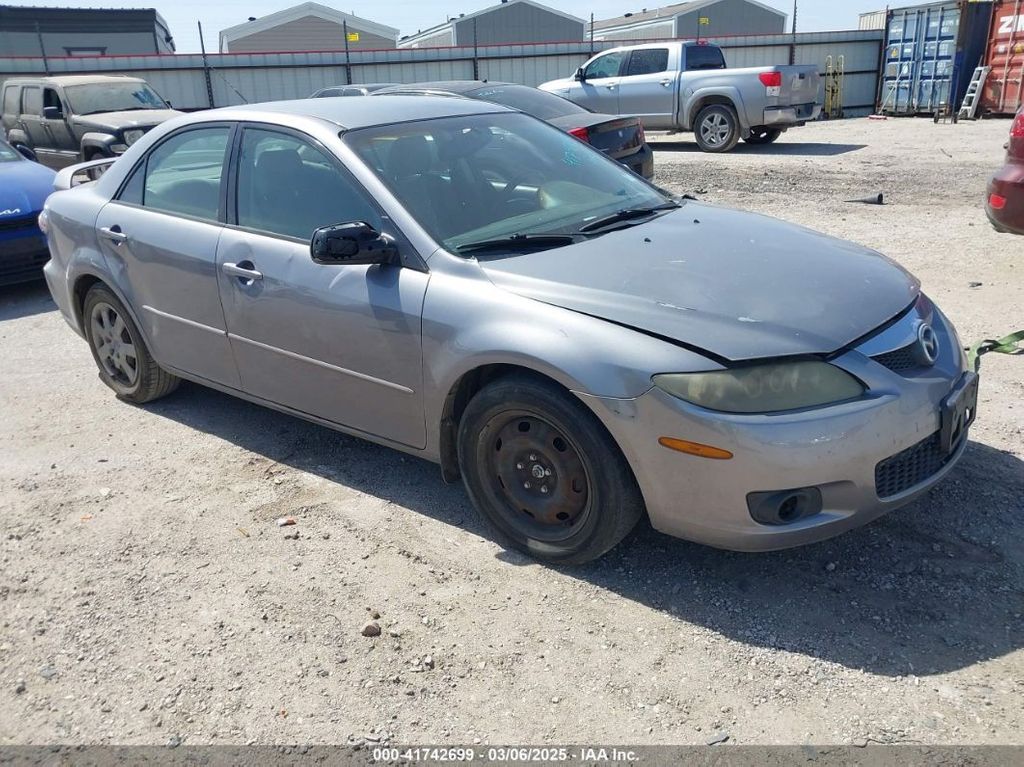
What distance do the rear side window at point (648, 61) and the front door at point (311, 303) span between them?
13.2 meters

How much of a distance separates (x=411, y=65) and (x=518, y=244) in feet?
67.4

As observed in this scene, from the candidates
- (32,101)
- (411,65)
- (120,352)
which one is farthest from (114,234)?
(411,65)

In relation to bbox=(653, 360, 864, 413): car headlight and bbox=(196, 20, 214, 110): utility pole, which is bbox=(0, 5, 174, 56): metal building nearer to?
bbox=(196, 20, 214, 110): utility pole

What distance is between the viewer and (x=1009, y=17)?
60.4ft

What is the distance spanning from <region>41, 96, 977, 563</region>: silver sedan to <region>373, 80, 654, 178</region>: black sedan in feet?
14.9

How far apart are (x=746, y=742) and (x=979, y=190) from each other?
10.00 meters

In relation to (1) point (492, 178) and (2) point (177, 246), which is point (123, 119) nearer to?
(2) point (177, 246)

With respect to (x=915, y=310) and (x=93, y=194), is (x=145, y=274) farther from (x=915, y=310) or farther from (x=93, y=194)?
(x=915, y=310)

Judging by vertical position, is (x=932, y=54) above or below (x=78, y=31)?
below

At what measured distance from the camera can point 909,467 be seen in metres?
3.01

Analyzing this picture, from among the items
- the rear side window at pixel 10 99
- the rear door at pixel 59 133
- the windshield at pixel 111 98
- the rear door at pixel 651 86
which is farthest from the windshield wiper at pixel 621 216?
the rear side window at pixel 10 99

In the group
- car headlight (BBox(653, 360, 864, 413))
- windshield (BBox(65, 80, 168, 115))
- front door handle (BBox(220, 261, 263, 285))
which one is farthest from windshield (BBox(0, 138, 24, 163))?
car headlight (BBox(653, 360, 864, 413))

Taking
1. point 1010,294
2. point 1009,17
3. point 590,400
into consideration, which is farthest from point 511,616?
point 1009,17

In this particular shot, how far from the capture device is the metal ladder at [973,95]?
18.8 meters
